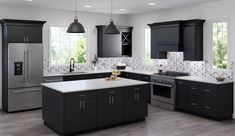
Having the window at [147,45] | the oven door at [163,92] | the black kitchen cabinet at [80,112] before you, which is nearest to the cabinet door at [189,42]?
the oven door at [163,92]

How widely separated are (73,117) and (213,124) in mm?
3064

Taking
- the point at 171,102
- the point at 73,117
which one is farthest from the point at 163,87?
the point at 73,117

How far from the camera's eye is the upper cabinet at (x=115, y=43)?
8.87 meters

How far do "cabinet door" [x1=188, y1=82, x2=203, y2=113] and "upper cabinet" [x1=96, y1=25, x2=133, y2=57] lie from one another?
323 centimetres

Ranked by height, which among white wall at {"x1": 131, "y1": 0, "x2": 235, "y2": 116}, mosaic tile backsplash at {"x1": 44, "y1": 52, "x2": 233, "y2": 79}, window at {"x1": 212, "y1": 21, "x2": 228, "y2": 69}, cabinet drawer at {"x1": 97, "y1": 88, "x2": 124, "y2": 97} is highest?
white wall at {"x1": 131, "y1": 0, "x2": 235, "y2": 116}

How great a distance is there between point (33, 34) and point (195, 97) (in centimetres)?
447

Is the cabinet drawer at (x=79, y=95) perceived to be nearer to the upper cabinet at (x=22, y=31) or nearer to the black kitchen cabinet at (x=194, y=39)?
the upper cabinet at (x=22, y=31)

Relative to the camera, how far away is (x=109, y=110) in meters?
5.53

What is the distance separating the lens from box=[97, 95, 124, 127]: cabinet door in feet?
17.7

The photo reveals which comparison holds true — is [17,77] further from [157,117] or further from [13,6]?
[157,117]

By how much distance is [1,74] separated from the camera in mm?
7277

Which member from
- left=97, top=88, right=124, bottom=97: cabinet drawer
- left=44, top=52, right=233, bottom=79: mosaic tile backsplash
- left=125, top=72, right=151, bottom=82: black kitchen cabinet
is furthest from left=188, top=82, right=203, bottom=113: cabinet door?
left=97, top=88, right=124, bottom=97: cabinet drawer

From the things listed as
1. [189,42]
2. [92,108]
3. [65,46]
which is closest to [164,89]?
[189,42]

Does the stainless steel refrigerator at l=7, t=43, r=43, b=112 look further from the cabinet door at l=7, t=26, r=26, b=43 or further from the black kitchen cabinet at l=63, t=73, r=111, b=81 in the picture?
the black kitchen cabinet at l=63, t=73, r=111, b=81
